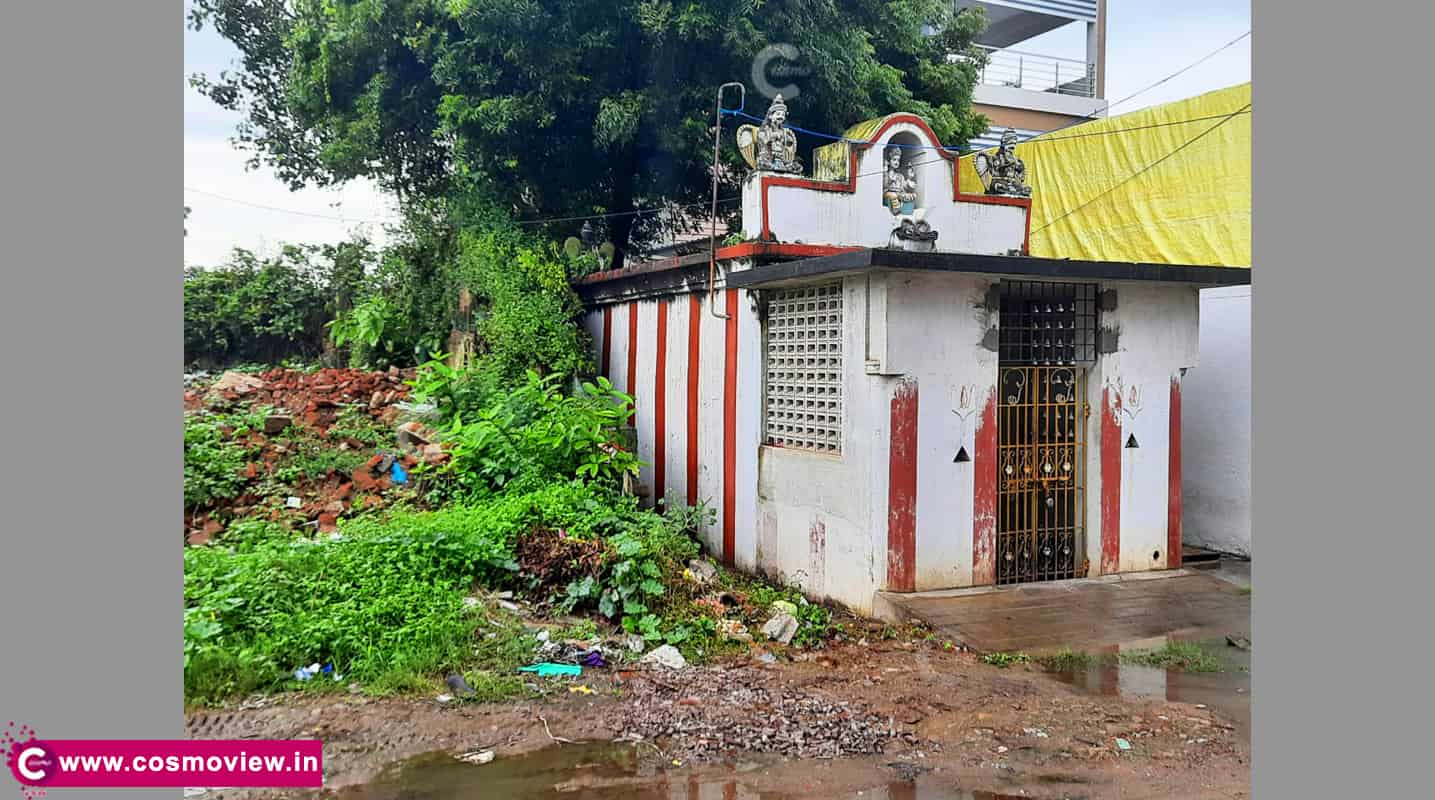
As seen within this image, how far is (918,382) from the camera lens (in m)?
8.97

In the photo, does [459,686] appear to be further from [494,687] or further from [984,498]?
[984,498]

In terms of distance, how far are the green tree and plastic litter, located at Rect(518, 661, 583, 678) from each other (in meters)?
8.38

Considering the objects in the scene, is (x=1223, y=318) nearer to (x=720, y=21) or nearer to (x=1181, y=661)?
(x=1181, y=661)

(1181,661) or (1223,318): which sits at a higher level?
(1223,318)

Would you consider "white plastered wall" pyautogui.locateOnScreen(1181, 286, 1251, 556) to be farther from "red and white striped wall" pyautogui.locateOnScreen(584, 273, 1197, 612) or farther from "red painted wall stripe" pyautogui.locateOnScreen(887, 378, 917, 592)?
"red painted wall stripe" pyautogui.locateOnScreen(887, 378, 917, 592)

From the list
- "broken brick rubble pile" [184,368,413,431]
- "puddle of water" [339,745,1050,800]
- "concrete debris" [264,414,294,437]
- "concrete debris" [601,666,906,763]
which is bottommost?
"puddle of water" [339,745,1050,800]

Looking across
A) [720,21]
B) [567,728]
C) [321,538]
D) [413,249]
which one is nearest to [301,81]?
[413,249]

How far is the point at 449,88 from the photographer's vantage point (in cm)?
1403

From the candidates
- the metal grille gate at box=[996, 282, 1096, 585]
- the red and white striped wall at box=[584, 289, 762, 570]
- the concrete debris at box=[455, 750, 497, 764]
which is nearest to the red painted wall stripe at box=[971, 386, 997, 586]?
the metal grille gate at box=[996, 282, 1096, 585]

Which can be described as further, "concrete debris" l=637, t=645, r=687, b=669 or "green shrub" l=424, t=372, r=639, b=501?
"green shrub" l=424, t=372, r=639, b=501

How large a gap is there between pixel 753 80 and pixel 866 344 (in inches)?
255

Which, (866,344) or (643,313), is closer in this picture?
(866,344)

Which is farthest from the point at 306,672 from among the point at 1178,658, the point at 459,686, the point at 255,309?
the point at 255,309

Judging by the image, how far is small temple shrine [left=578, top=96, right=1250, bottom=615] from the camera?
29.3ft
